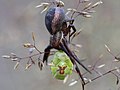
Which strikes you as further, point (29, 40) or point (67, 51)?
point (29, 40)

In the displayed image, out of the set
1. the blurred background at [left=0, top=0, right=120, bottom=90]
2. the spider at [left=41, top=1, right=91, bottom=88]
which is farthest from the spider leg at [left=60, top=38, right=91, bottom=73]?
the blurred background at [left=0, top=0, right=120, bottom=90]

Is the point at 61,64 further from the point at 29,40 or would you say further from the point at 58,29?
the point at 29,40

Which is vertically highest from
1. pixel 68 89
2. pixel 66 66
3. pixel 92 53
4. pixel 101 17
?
pixel 66 66

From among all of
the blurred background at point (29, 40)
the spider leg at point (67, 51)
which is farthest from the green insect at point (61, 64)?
the blurred background at point (29, 40)

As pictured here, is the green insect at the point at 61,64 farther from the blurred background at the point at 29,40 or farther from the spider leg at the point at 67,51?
the blurred background at the point at 29,40

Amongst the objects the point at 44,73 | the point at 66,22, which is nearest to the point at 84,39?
the point at 44,73

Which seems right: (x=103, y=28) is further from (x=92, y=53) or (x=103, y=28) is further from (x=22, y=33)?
(x=22, y=33)

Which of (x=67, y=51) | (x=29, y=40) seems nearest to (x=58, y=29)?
(x=67, y=51)

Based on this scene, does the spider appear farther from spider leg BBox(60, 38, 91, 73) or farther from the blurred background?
the blurred background

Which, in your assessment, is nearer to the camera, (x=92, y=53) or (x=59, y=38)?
(x=59, y=38)
